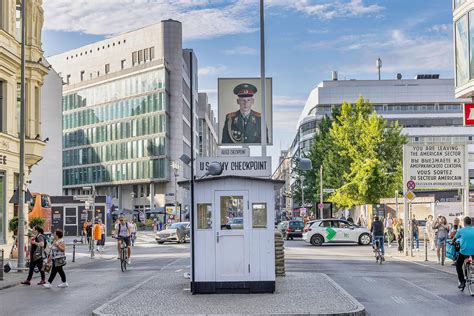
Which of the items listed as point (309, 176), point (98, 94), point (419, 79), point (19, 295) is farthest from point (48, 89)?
point (419, 79)

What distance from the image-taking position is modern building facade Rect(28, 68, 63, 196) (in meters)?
70.3

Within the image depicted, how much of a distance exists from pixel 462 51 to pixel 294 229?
27.5 meters

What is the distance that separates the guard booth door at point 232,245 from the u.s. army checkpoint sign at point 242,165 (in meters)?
0.83

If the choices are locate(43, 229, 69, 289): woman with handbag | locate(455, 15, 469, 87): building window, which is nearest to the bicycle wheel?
locate(43, 229, 69, 289): woman with handbag

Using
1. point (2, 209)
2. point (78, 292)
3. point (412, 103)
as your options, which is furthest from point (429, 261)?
point (412, 103)

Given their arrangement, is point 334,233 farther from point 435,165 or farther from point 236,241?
point 236,241

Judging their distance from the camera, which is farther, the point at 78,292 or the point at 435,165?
the point at 435,165

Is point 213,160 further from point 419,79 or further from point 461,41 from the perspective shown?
point 419,79

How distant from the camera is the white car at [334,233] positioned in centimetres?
4422

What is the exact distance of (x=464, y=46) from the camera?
2911cm

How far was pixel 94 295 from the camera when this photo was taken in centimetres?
1798

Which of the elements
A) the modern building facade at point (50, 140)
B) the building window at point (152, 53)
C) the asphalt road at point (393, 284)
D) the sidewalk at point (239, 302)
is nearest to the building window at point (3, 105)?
the asphalt road at point (393, 284)

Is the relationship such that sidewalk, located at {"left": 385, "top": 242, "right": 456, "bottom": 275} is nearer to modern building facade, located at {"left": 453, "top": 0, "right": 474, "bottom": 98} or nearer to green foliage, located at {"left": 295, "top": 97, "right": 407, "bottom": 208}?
modern building facade, located at {"left": 453, "top": 0, "right": 474, "bottom": 98}

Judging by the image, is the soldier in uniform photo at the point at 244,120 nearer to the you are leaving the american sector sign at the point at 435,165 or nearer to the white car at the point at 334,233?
the you are leaving the american sector sign at the point at 435,165
